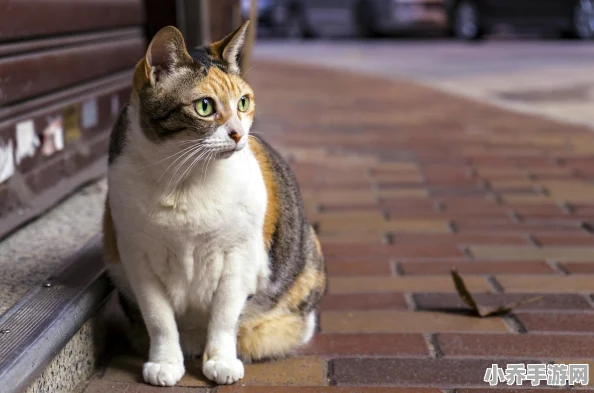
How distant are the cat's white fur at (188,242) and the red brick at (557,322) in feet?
2.67

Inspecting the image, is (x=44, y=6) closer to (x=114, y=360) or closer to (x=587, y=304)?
(x=114, y=360)

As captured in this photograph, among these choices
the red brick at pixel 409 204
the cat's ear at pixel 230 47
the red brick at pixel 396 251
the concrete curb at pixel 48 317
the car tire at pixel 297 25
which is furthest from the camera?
the car tire at pixel 297 25

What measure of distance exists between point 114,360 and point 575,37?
498 inches

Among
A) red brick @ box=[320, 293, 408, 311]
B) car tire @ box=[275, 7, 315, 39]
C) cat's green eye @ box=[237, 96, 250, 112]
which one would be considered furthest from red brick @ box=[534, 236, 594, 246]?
car tire @ box=[275, 7, 315, 39]

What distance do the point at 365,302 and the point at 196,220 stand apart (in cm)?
85

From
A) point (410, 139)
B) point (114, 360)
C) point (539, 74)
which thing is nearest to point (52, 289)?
point (114, 360)

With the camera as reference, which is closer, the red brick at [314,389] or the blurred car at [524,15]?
the red brick at [314,389]

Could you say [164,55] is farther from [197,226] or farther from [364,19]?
[364,19]

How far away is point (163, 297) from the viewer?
202 cm

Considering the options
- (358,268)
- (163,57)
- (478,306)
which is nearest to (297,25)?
(358,268)

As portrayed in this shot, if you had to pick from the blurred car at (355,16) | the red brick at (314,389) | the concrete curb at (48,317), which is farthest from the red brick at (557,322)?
the blurred car at (355,16)

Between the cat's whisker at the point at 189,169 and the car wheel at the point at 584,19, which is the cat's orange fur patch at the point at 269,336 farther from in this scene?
the car wheel at the point at 584,19

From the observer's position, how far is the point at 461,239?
3.17 metres

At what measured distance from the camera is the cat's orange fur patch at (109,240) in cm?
212
